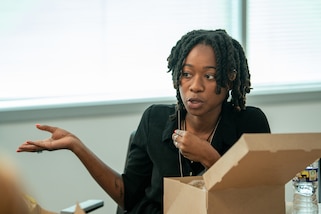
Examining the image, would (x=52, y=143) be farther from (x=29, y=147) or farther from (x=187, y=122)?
(x=187, y=122)

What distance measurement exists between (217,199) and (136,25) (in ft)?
6.78

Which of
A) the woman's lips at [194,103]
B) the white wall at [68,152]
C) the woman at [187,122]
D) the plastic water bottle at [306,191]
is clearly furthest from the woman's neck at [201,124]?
the white wall at [68,152]

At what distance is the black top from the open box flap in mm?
578

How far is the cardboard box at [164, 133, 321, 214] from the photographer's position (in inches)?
50.6

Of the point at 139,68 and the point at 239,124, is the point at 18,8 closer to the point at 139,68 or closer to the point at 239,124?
the point at 139,68

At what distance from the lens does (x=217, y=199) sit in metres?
1.40

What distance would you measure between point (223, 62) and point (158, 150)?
35 centimetres

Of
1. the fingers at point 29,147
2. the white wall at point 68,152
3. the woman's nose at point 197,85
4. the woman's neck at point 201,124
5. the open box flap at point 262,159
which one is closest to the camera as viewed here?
the open box flap at point 262,159

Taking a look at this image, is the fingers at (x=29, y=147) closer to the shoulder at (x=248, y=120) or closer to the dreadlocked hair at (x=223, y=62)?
the dreadlocked hair at (x=223, y=62)

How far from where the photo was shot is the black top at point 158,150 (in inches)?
79.4

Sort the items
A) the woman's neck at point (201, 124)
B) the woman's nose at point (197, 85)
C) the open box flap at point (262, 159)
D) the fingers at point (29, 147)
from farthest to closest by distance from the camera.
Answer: the woman's neck at point (201, 124), the woman's nose at point (197, 85), the fingers at point (29, 147), the open box flap at point (262, 159)

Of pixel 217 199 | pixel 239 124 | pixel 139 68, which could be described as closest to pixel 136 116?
pixel 139 68

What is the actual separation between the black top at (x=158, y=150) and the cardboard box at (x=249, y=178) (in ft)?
1.52

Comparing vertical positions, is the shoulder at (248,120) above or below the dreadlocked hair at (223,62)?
below
